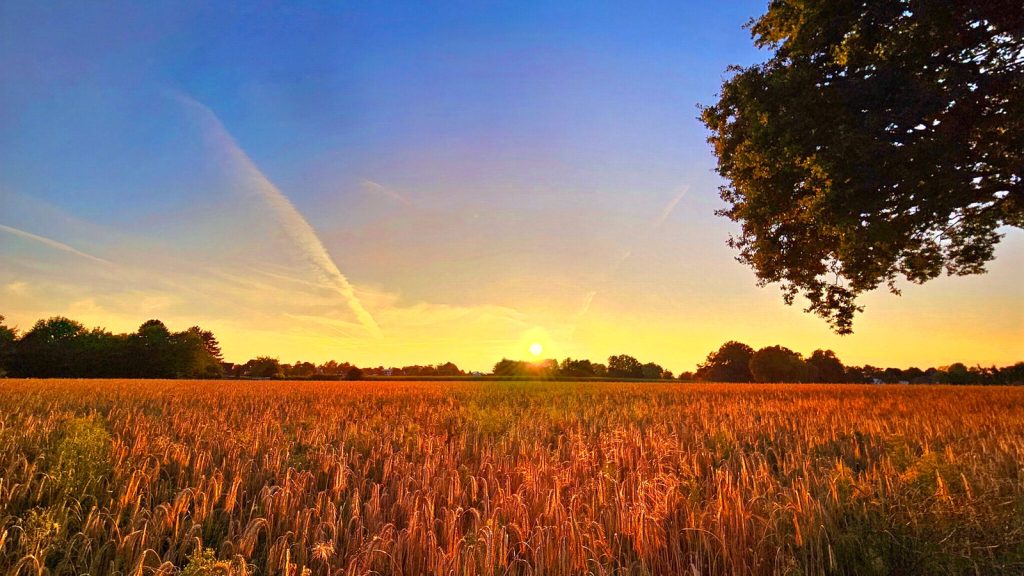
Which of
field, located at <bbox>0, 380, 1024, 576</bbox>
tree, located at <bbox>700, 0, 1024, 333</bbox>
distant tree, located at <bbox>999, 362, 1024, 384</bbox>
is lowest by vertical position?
field, located at <bbox>0, 380, 1024, 576</bbox>

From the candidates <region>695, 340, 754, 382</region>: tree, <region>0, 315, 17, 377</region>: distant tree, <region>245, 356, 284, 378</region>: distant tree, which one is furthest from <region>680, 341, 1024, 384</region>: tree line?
<region>0, 315, 17, 377</region>: distant tree

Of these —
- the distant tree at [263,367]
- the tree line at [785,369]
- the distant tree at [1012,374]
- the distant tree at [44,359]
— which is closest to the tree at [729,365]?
the tree line at [785,369]

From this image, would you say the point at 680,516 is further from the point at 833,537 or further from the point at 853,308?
the point at 853,308

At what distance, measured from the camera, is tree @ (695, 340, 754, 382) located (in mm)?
97188

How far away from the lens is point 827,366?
95.0 m

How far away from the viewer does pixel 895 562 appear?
3.60 metres

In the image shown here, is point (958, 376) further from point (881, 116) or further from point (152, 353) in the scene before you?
point (152, 353)

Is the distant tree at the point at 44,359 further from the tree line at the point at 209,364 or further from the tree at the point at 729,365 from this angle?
the tree at the point at 729,365

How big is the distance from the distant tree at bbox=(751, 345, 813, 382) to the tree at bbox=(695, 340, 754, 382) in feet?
11.5

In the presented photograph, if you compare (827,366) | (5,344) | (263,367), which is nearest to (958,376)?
(827,366)

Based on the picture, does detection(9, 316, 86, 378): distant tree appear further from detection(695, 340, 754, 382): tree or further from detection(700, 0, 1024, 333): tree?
detection(695, 340, 754, 382): tree

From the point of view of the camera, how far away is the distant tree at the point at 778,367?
288ft

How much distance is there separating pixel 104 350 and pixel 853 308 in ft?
307

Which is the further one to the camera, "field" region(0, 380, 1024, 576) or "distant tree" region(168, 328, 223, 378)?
"distant tree" region(168, 328, 223, 378)
